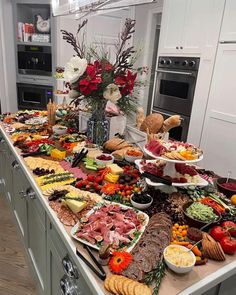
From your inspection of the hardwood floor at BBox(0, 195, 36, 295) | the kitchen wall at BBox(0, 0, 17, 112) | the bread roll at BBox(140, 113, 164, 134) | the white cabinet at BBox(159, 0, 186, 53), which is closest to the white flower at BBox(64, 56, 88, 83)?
the bread roll at BBox(140, 113, 164, 134)

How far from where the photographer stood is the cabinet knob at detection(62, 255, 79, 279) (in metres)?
0.94

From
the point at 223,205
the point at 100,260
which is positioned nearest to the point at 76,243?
the point at 100,260

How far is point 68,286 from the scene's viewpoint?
1033 millimetres

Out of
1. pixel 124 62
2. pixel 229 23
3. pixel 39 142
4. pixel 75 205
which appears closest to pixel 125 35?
pixel 124 62

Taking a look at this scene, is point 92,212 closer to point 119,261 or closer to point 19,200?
point 119,261

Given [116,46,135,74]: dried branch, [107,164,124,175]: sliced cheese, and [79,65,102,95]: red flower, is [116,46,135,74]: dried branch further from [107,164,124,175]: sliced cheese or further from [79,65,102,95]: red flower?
[107,164,124,175]: sliced cheese

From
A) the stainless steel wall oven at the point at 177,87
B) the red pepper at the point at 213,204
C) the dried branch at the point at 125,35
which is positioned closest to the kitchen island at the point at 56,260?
the red pepper at the point at 213,204

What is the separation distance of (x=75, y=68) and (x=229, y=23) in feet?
5.40

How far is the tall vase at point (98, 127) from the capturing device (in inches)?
73.9

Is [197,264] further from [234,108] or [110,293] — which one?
[234,108]

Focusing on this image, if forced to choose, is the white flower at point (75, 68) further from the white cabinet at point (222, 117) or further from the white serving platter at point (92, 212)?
the white cabinet at point (222, 117)

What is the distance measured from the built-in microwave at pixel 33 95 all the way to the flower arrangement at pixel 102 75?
2.35 metres

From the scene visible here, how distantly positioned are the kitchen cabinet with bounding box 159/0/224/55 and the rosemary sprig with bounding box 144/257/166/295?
2.45 metres

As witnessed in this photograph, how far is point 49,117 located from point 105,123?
0.66m
